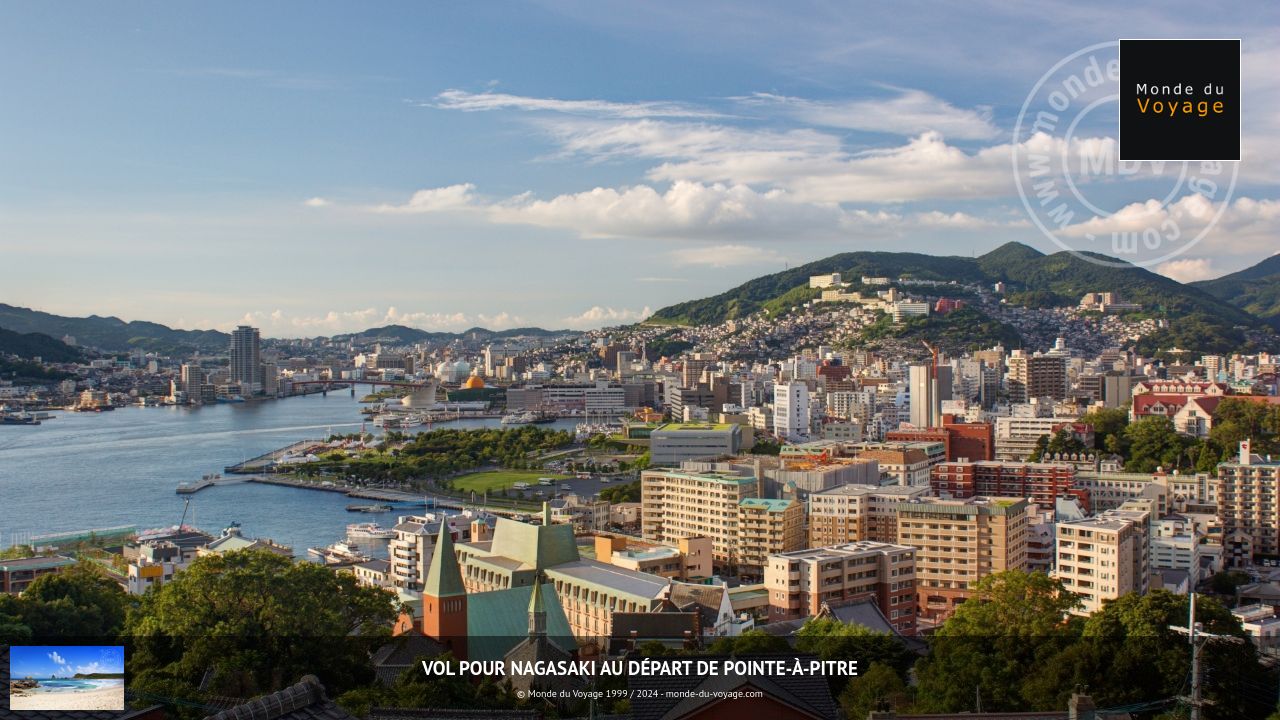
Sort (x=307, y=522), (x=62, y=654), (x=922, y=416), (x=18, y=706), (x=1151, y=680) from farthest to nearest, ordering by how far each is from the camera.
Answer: (x=922, y=416) < (x=307, y=522) < (x=1151, y=680) < (x=62, y=654) < (x=18, y=706)

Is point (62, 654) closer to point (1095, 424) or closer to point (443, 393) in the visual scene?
point (1095, 424)

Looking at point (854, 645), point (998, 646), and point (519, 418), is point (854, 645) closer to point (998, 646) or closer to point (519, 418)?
point (998, 646)

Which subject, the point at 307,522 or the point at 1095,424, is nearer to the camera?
the point at 307,522

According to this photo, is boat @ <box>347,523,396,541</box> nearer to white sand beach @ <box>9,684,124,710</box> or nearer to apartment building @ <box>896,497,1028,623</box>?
apartment building @ <box>896,497,1028,623</box>

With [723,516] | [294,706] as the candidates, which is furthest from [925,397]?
[294,706]

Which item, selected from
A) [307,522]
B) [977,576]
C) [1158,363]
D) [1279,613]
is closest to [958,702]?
[977,576]
